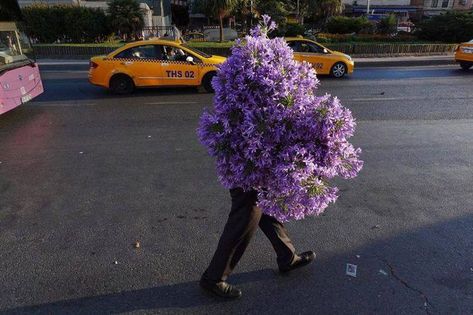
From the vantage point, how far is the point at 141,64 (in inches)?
410

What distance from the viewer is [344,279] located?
3037mm

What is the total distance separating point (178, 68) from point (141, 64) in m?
0.98

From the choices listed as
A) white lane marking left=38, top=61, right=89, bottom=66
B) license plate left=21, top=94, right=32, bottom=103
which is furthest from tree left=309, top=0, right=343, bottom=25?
license plate left=21, top=94, right=32, bottom=103

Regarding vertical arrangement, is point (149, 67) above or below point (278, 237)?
above

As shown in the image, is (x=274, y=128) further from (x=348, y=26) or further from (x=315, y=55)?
(x=348, y=26)

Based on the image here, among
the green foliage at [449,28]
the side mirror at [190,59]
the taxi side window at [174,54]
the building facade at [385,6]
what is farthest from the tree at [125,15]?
the building facade at [385,6]

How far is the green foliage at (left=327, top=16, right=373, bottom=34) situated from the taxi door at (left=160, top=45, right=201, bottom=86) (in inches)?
642

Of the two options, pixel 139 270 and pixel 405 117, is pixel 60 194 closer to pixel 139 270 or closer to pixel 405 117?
pixel 139 270

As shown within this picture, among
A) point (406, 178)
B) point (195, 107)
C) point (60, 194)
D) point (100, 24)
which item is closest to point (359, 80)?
point (195, 107)

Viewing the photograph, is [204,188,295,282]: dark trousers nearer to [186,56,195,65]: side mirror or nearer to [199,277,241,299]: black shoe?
[199,277,241,299]: black shoe

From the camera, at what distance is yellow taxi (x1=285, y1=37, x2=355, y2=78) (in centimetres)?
1359

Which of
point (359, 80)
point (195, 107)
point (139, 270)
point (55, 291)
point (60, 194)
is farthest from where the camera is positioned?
point (359, 80)

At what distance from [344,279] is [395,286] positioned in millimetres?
373

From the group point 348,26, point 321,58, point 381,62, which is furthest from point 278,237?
point 348,26
